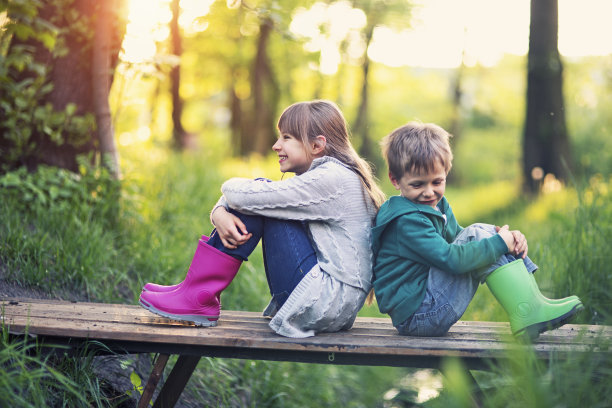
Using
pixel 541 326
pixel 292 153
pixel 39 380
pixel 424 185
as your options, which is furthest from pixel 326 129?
pixel 39 380

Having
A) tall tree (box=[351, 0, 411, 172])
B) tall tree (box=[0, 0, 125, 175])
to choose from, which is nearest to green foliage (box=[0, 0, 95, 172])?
tall tree (box=[0, 0, 125, 175])

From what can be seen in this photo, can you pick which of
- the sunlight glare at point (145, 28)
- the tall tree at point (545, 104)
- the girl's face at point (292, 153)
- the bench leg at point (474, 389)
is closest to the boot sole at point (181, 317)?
the girl's face at point (292, 153)

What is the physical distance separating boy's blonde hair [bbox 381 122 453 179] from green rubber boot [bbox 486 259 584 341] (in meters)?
0.51

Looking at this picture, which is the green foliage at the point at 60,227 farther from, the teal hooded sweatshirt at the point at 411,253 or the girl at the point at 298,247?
the teal hooded sweatshirt at the point at 411,253

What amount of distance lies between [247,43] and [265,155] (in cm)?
331

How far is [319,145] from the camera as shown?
284 cm

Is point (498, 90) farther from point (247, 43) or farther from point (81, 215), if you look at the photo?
point (81, 215)

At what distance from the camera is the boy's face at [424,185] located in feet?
8.54

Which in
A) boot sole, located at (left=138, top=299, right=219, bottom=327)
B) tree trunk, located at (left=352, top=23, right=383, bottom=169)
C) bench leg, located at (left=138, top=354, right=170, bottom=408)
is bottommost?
tree trunk, located at (left=352, top=23, right=383, bottom=169)

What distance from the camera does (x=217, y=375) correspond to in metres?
3.89

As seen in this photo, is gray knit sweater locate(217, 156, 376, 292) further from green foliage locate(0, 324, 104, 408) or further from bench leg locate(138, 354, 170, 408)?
green foliage locate(0, 324, 104, 408)

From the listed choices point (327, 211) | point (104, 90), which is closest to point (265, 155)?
point (104, 90)

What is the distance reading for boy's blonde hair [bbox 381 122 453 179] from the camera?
2.58 meters

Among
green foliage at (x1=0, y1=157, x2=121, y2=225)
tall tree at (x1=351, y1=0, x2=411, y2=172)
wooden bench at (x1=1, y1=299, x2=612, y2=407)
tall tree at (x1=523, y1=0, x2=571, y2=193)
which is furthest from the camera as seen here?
tall tree at (x1=351, y1=0, x2=411, y2=172)
